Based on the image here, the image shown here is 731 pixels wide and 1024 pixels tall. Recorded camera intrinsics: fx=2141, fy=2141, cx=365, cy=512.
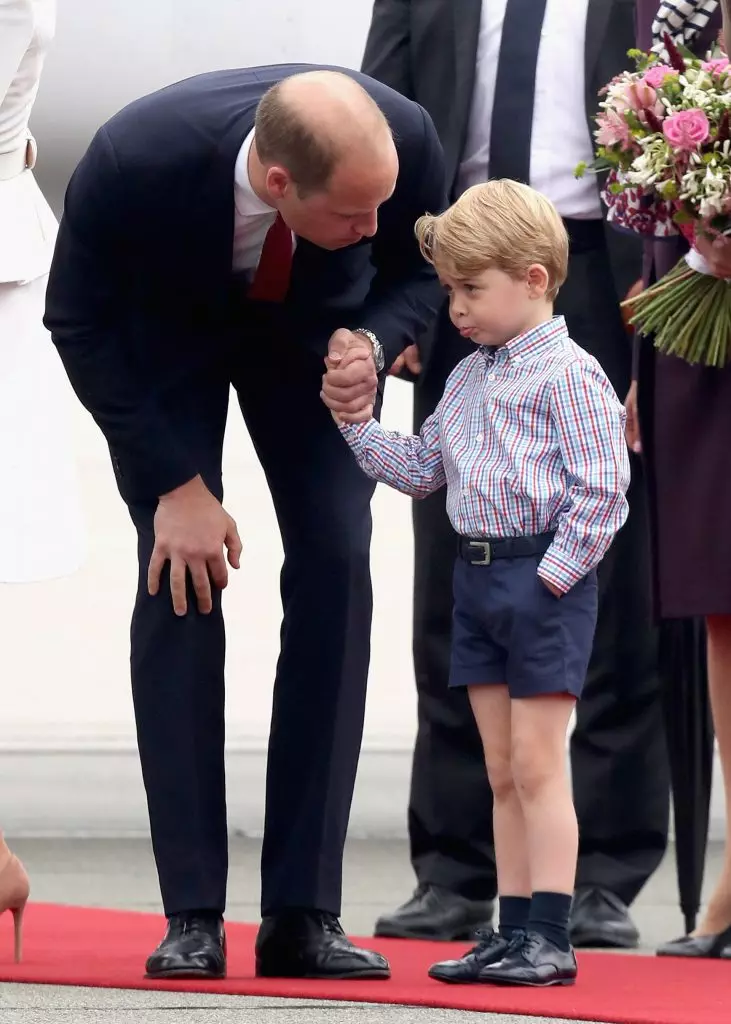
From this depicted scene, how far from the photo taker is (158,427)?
9.45ft

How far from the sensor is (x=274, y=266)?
2875mm

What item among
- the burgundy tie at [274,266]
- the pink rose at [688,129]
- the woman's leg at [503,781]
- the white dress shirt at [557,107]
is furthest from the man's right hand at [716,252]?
the woman's leg at [503,781]

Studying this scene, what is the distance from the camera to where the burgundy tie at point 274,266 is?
9.38 ft

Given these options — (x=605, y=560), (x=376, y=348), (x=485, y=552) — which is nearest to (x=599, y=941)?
(x=605, y=560)

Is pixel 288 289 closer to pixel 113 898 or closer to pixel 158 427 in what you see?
pixel 158 427

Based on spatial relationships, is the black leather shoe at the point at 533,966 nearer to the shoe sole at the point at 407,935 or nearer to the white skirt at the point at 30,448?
the shoe sole at the point at 407,935

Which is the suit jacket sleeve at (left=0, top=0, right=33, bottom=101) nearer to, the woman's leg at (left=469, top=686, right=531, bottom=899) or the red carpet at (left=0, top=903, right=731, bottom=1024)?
the woman's leg at (left=469, top=686, right=531, bottom=899)

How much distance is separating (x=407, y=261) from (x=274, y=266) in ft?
0.89

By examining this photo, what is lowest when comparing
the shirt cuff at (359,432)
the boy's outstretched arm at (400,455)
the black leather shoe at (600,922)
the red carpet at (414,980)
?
the black leather shoe at (600,922)

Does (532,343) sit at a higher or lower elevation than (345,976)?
higher

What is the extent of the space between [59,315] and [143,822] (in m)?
2.33

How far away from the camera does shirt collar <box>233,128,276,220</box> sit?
279cm

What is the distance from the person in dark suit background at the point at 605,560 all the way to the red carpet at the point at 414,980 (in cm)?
35

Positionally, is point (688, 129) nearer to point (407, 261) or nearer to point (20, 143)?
point (407, 261)
